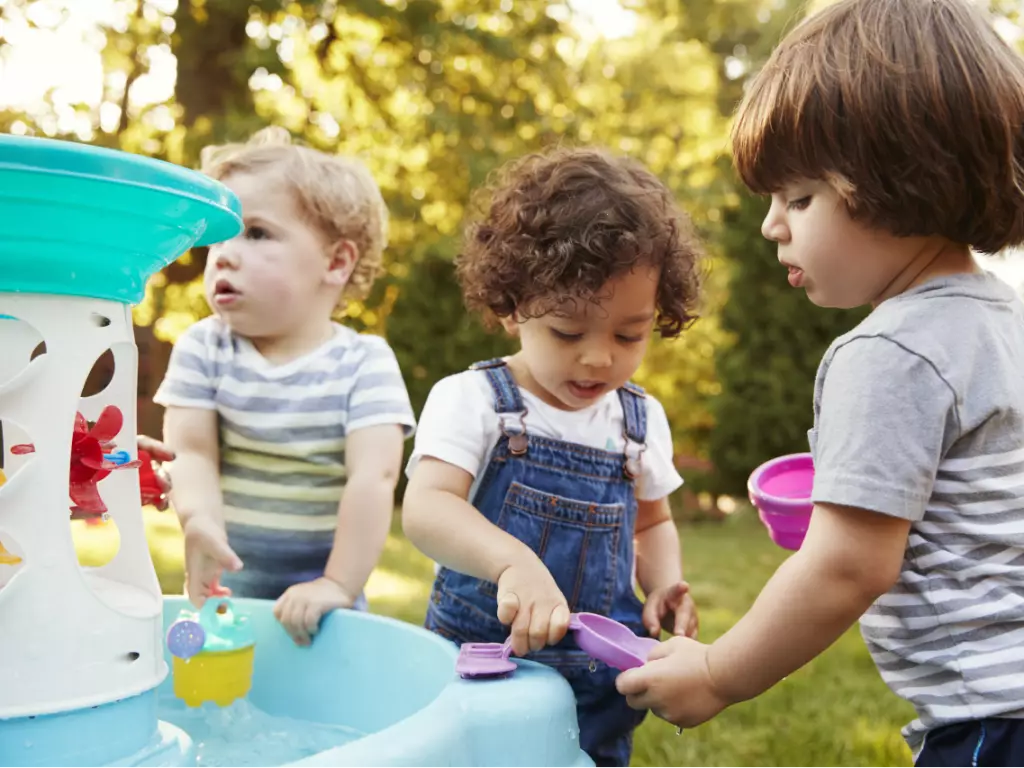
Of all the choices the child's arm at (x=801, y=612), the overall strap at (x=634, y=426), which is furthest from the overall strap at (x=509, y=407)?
the child's arm at (x=801, y=612)

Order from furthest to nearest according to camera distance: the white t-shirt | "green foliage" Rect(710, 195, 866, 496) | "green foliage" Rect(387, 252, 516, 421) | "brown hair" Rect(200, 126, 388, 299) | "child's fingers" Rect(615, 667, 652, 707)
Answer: "green foliage" Rect(387, 252, 516, 421)
"green foliage" Rect(710, 195, 866, 496)
"brown hair" Rect(200, 126, 388, 299)
the white t-shirt
"child's fingers" Rect(615, 667, 652, 707)

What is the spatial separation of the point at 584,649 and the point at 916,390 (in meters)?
0.65

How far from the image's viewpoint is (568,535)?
6.29 ft

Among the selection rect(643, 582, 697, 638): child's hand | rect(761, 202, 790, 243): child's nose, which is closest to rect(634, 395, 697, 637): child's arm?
rect(643, 582, 697, 638): child's hand

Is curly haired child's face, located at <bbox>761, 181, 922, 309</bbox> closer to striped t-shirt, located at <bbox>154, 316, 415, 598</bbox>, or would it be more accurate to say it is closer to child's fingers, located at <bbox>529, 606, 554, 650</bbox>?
child's fingers, located at <bbox>529, 606, 554, 650</bbox>

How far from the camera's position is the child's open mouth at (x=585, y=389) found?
6.17 feet

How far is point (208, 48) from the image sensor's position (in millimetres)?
10484

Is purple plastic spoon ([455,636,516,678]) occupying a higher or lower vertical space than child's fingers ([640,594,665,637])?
higher

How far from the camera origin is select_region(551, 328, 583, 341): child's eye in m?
1.85

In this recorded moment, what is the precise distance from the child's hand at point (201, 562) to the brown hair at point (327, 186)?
77cm

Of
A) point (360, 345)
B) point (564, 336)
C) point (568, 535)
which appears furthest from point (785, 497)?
point (360, 345)

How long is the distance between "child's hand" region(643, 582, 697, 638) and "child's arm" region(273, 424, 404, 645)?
1.91 feet

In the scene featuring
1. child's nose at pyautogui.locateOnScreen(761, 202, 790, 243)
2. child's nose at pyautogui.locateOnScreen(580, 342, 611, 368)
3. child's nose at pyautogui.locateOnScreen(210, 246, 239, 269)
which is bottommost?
child's nose at pyautogui.locateOnScreen(580, 342, 611, 368)

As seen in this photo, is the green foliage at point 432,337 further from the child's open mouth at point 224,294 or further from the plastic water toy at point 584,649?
the plastic water toy at point 584,649
